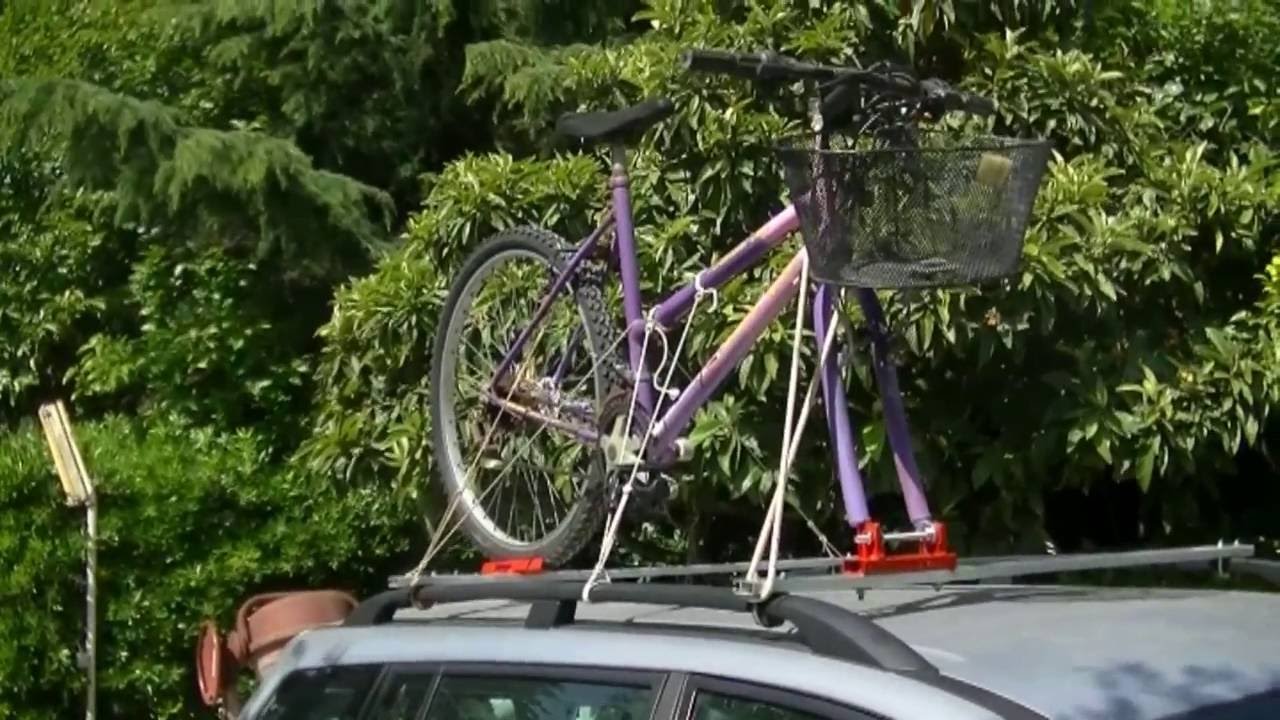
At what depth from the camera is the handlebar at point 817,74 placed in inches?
161

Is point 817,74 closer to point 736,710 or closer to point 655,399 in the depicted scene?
point 655,399

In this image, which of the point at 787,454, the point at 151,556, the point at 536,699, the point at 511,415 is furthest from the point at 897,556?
the point at 151,556

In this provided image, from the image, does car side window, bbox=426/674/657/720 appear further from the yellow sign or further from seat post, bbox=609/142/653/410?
the yellow sign

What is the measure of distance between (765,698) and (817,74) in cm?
178

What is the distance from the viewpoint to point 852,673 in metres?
2.69

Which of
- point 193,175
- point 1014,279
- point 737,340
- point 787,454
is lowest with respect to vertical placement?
point 787,454

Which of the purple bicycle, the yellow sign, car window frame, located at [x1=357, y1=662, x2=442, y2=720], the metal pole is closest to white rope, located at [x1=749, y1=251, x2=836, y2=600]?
the purple bicycle

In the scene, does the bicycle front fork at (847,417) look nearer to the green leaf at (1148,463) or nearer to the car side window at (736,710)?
the car side window at (736,710)

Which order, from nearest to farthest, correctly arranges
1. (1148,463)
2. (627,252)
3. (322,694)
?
(322,694)
(627,252)
(1148,463)

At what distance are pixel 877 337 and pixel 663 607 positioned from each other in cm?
108

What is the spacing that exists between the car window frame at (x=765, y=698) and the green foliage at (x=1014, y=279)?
2.04 m

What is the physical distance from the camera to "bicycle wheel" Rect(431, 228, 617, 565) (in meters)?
4.52

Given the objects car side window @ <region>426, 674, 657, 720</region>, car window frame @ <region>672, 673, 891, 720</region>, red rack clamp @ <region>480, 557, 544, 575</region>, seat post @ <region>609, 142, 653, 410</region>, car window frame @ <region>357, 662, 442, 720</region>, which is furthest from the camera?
seat post @ <region>609, 142, 653, 410</region>

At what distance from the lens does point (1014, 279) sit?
16.3ft
